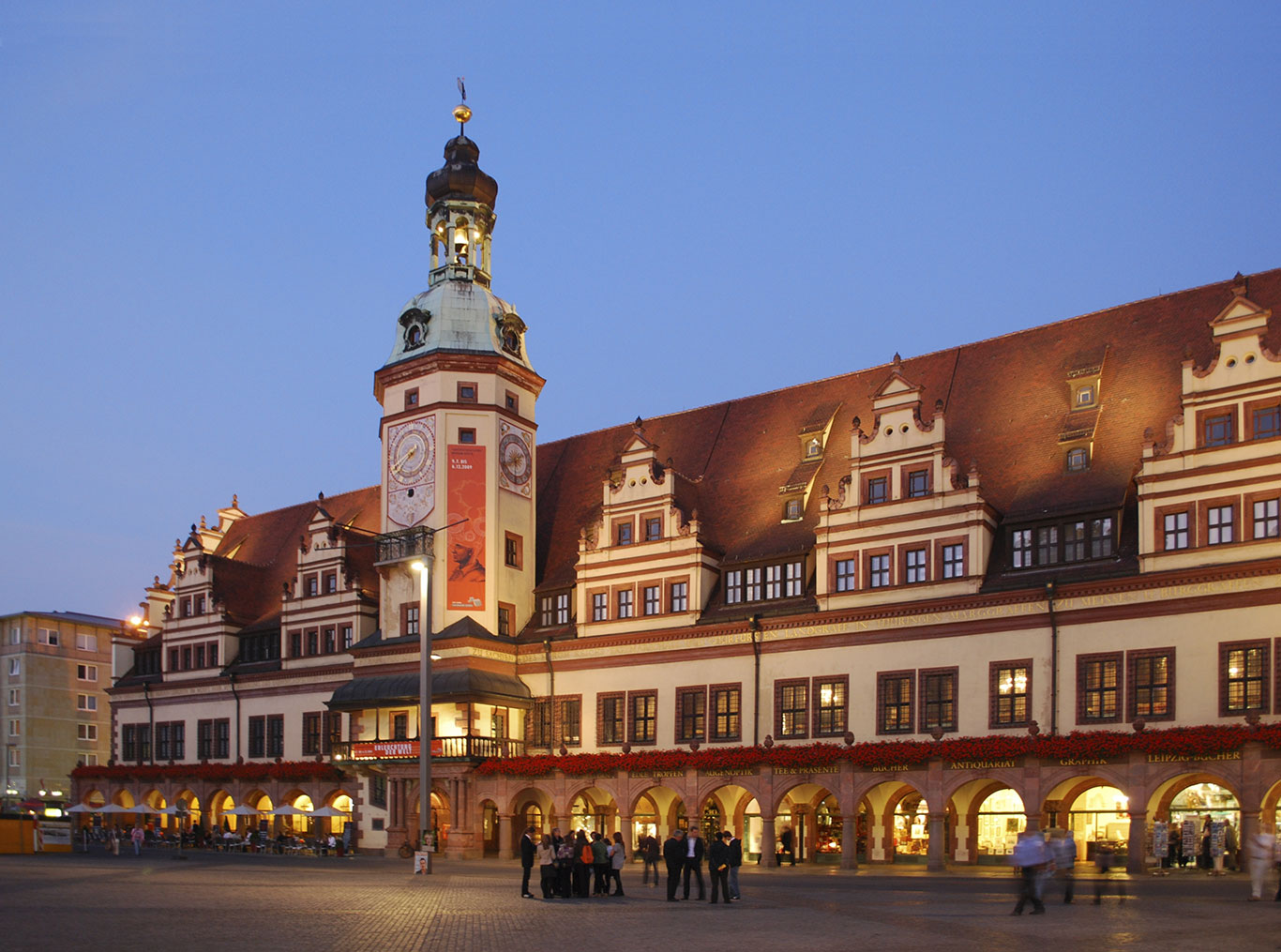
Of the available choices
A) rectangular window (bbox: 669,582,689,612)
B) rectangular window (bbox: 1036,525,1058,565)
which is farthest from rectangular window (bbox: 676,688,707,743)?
rectangular window (bbox: 1036,525,1058,565)

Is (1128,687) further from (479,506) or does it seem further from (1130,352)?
(479,506)

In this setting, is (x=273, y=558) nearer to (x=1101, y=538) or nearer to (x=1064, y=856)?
(x=1101, y=538)

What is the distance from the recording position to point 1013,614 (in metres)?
48.1

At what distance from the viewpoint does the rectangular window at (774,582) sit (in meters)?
54.8

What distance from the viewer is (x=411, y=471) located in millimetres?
63406

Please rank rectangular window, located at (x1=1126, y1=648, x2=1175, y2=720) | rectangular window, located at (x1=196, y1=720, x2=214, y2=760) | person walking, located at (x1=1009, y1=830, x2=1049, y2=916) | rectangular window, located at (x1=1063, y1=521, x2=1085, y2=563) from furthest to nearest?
rectangular window, located at (x1=196, y1=720, x2=214, y2=760) < rectangular window, located at (x1=1063, y1=521, x2=1085, y2=563) < rectangular window, located at (x1=1126, y1=648, x2=1175, y2=720) < person walking, located at (x1=1009, y1=830, x2=1049, y2=916)

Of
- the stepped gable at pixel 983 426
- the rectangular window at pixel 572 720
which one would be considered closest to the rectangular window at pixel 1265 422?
the stepped gable at pixel 983 426

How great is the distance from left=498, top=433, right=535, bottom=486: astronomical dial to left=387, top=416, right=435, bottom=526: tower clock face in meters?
3.09

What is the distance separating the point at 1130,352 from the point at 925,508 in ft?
31.2

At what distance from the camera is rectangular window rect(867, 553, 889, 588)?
51.5 metres

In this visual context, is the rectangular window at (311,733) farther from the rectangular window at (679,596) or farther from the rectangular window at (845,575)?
the rectangular window at (845,575)

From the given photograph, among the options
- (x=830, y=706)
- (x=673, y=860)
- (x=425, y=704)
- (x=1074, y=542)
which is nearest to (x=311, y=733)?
(x=425, y=704)

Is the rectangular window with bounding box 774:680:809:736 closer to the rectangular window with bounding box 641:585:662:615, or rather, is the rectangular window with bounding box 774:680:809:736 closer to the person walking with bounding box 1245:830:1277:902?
the rectangular window with bounding box 641:585:662:615

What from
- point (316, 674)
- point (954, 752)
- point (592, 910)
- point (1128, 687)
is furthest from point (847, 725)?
point (316, 674)
